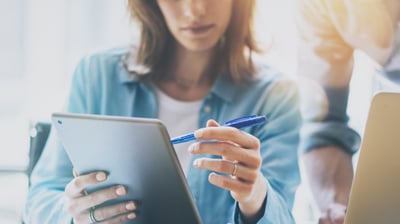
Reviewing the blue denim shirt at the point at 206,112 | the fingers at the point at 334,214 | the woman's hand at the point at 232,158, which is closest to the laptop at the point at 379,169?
the woman's hand at the point at 232,158

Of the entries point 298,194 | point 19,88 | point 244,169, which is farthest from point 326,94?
point 19,88

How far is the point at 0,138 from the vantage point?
1210 mm

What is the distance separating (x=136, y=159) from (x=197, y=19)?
362 millimetres

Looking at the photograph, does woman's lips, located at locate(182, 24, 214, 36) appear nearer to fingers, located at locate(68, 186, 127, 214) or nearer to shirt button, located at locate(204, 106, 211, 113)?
shirt button, located at locate(204, 106, 211, 113)

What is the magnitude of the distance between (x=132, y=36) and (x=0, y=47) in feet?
0.96

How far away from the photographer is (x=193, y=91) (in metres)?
1.05

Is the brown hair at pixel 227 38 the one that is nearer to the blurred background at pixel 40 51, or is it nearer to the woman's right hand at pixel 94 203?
the blurred background at pixel 40 51

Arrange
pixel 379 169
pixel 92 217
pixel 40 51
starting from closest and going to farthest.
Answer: pixel 379 169 < pixel 92 217 < pixel 40 51

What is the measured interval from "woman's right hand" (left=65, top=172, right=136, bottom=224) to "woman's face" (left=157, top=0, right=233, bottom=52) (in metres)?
0.36

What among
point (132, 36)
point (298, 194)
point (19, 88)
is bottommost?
point (298, 194)

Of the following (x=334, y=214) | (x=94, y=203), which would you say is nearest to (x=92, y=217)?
(x=94, y=203)

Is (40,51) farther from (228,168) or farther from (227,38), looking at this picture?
(228,168)

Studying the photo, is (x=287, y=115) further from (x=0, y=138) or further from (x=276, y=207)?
(x=0, y=138)

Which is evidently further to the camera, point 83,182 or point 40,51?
point 40,51
